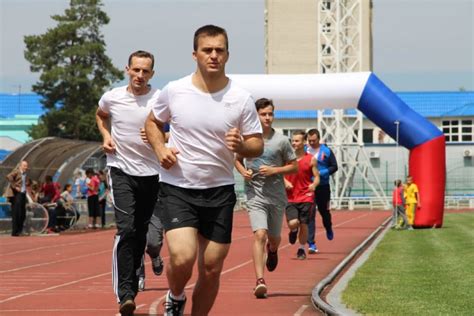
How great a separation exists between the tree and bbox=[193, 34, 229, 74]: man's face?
7892 cm

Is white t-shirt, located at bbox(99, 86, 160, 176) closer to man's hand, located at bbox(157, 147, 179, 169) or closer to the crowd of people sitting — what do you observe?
man's hand, located at bbox(157, 147, 179, 169)

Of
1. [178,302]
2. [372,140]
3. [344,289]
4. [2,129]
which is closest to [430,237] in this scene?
[344,289]

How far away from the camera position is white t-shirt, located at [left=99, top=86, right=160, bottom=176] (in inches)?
473

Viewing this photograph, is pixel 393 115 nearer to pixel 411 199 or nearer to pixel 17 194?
pixel 411 199

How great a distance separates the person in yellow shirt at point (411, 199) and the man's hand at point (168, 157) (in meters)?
26.8

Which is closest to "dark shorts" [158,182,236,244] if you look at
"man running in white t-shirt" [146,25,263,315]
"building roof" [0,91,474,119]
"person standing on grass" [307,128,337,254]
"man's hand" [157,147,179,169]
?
"man running in white t-shirt" [146,25,263,315]

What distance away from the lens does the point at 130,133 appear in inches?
474

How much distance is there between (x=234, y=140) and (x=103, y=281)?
25.5 ft

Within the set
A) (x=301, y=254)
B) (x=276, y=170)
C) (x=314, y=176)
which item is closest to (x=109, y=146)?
(x=276, y=170)

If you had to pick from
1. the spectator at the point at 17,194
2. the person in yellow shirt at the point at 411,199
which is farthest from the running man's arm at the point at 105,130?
the person in yellow shirt at the point at 411,199

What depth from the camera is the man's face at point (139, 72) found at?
39.6 feet

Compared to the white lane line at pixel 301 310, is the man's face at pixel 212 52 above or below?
above

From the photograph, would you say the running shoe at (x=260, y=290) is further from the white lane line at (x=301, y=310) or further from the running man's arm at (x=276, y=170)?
the running man's arm at (x=276, y=170)

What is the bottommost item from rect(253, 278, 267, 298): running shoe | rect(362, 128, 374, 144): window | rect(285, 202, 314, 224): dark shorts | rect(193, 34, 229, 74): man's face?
rect(253, 278, 267, 298): running shoe
